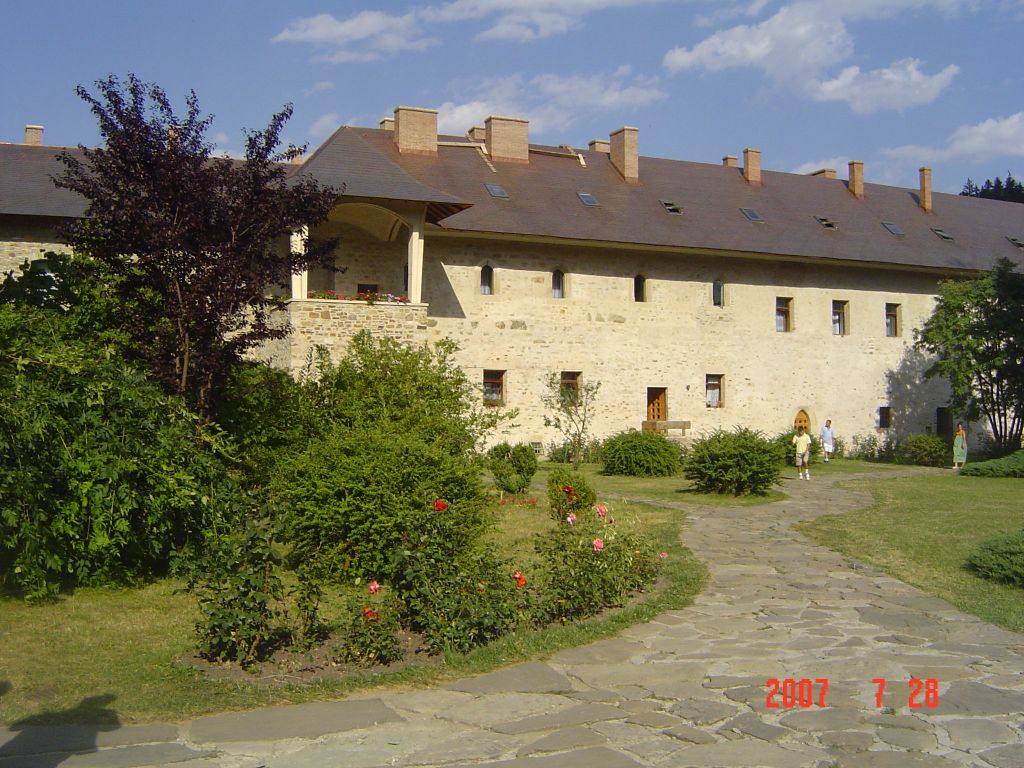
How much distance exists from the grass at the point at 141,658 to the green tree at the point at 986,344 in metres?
22.5

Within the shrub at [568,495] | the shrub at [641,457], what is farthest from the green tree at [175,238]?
the shrub at [641,457]

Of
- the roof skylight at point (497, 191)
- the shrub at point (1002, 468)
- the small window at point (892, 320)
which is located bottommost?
the shrub at point (1002, 468)

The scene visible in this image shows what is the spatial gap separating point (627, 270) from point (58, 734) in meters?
25.1

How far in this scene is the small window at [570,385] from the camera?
91.9ft

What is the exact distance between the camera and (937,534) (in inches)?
509

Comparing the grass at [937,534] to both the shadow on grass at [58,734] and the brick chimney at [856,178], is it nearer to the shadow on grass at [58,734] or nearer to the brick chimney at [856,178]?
the shadow on grass at [58,734]

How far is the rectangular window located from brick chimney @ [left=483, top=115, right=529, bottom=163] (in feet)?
28.0

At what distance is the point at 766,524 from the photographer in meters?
13.8

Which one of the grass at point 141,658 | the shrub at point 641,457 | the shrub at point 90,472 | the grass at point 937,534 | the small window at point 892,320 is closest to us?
the grass at point 141,658

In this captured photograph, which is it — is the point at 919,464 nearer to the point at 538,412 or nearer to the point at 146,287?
the point at 538,412

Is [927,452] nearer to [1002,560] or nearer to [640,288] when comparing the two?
[640,288]

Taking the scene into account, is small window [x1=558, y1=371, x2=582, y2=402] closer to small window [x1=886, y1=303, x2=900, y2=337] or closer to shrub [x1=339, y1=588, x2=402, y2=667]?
small window [x1=886, y1=303, x2=900, y2=337]

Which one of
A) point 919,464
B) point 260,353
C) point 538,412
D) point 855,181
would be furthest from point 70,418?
point 855,181

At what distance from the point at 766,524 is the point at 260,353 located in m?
14.4
